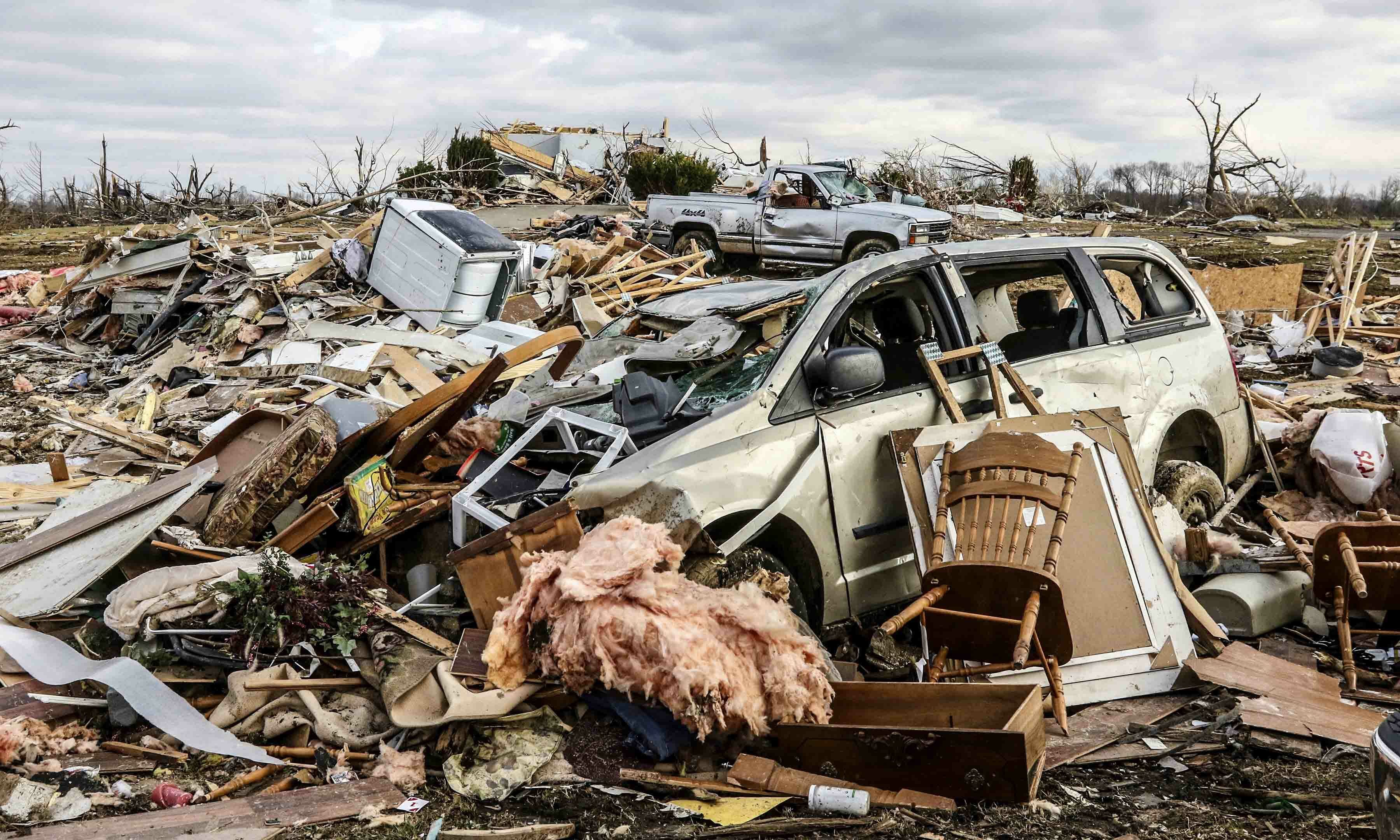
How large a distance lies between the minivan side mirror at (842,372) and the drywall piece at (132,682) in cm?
269

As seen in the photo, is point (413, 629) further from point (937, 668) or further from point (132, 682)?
point (937, 668)

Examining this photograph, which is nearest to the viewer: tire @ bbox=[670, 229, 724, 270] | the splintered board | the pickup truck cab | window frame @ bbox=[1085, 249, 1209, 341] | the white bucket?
window frame @ bbox=[1085, 249, 1209, 341]

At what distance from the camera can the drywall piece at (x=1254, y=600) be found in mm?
5238

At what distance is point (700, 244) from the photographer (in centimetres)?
1839

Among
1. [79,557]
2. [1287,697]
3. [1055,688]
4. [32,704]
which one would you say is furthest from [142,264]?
[1287,697]

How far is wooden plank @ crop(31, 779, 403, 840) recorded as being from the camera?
359cm

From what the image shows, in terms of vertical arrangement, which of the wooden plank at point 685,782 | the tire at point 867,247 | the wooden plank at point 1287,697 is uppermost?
the tire at point 867,247

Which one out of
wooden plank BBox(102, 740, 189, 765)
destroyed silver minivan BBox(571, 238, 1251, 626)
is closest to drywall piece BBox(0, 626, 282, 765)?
wooden plank BBox(102, 740, 189, 765)

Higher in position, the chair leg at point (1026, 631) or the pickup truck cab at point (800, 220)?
the pickup truck cab at point (800, 220)

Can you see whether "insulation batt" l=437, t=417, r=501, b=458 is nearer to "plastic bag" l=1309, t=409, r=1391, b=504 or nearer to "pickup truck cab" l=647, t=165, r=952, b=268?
"plastic bag" l=1309, t=409, r=1391, b=504

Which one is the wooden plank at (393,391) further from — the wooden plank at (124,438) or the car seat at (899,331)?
the car seat at (899,331)

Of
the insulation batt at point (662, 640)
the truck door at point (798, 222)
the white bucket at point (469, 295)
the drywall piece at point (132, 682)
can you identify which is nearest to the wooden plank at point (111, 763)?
the drywall piece at point (132, 682)

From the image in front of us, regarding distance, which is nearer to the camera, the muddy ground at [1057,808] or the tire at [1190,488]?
the muddy ground at [1057,808]

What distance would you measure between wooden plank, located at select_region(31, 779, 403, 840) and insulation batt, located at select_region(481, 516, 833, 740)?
2.03ft
